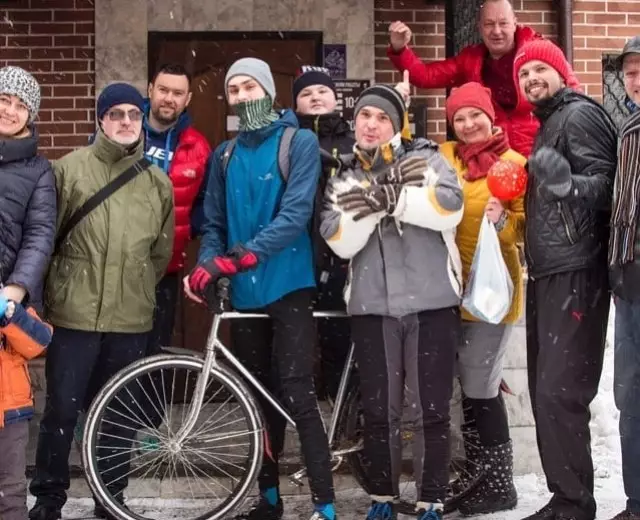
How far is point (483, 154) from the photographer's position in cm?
430

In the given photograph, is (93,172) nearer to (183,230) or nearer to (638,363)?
(183,230)

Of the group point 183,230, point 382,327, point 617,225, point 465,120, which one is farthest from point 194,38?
point 617,225

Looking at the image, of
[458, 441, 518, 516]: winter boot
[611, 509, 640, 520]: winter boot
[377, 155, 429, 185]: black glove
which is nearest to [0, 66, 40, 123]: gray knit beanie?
[377, 155, 429, 185]: black glove

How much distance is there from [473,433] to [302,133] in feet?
5.64

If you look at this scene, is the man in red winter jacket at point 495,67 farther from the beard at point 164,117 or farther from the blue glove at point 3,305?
the blue glove at point 3,305

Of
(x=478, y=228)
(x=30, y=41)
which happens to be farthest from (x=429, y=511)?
(x=30, y=41)

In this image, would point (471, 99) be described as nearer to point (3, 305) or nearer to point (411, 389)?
point (411, 389)

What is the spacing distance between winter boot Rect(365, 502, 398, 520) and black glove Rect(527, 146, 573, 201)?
5.03 ft

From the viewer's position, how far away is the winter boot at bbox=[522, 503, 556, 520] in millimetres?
4156

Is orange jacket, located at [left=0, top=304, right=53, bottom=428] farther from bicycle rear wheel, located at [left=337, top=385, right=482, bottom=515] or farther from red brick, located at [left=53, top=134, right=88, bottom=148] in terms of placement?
red brick, located at [left=53, top=134, right=88, bottom=148]

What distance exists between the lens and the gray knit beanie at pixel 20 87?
3938 mm

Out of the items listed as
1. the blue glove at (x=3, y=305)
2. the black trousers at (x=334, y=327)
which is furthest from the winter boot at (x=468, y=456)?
the blue glove at (x=3, y=305)

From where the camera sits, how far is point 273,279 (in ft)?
13.9

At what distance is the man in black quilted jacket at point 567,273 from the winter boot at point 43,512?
87.1 inches
